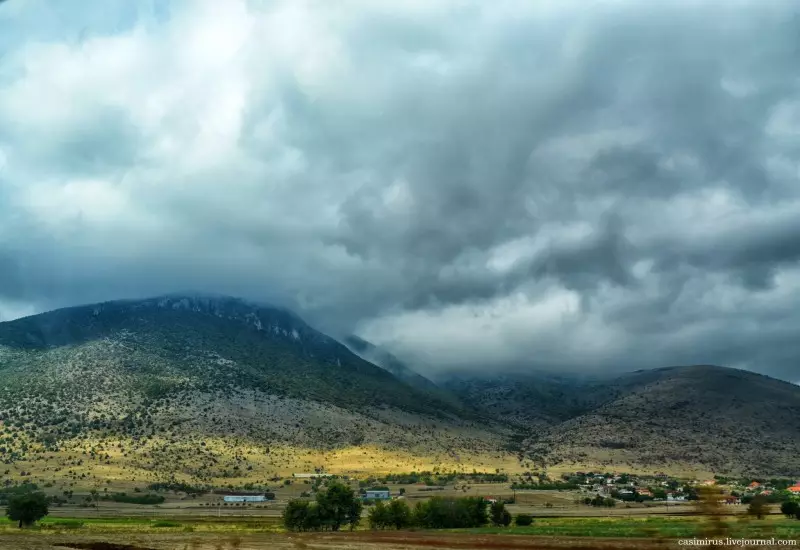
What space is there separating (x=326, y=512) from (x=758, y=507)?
98.4 metres

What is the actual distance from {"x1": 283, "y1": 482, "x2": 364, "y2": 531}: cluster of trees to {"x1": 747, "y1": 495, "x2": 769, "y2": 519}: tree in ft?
312

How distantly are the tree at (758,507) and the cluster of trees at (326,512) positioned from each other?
9500 cm

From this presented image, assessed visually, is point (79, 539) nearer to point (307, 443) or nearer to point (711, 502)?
point (711, 502)

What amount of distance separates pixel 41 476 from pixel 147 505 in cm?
2908

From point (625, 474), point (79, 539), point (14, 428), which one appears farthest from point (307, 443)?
point (79, 539)

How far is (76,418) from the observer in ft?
561

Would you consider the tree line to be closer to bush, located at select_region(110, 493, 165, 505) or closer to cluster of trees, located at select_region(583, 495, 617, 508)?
cluster of trees, located at select_region(583, 495, 617, 508)

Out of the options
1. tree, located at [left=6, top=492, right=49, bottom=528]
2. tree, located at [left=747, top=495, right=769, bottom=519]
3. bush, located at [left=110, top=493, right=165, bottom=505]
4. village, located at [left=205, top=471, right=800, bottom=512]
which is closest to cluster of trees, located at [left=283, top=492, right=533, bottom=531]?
village, located at [left=205, top=471, right=800, bottom=512]

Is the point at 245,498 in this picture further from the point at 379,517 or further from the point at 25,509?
the point at 379,517

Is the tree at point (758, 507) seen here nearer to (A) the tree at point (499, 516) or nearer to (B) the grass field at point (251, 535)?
(B) the grass field at point (251, 535)

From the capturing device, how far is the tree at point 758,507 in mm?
8578

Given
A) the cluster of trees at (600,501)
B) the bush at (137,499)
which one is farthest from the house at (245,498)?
the cluster of trees at (600,501)

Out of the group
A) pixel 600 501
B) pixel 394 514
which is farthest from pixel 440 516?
pixel 600 501

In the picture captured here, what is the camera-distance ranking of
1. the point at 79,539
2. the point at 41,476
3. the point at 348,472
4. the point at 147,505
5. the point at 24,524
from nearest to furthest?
1. the point at 79,539
2. the point at 24,524
3. the point at 147,505
4. the point at 41,476
5. the point at 348,472
